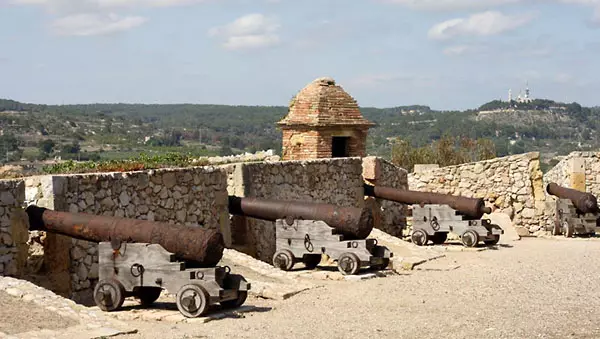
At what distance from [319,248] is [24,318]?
5451mm

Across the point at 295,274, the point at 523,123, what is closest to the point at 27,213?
the point at 295,274

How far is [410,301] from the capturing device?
11453 mm

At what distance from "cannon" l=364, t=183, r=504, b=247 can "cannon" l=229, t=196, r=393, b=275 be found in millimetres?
4216

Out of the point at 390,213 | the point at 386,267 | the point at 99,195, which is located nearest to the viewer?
the point at 99,195

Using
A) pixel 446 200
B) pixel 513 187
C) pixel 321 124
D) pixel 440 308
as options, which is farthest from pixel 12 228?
pixel 513 187

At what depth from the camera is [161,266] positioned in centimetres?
1005

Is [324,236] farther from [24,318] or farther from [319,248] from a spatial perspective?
[24,318]

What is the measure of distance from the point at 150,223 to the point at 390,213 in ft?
37.4

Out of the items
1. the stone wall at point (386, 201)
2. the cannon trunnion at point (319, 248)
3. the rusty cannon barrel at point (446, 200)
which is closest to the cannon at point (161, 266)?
the cannon trunnion at point (319, 248)

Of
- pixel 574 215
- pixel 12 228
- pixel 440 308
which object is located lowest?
pixel 440 308

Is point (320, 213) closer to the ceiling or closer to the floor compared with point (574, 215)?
closer to the ceiling

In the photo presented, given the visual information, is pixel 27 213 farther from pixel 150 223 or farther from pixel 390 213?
pixel 390 213

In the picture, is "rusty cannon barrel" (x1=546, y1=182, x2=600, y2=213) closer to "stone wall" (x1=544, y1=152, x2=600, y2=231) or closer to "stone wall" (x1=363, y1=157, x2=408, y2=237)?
"stone wall" (x1=544, y1=152, x2=600, y2=231)

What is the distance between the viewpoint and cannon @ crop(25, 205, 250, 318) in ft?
32.6
